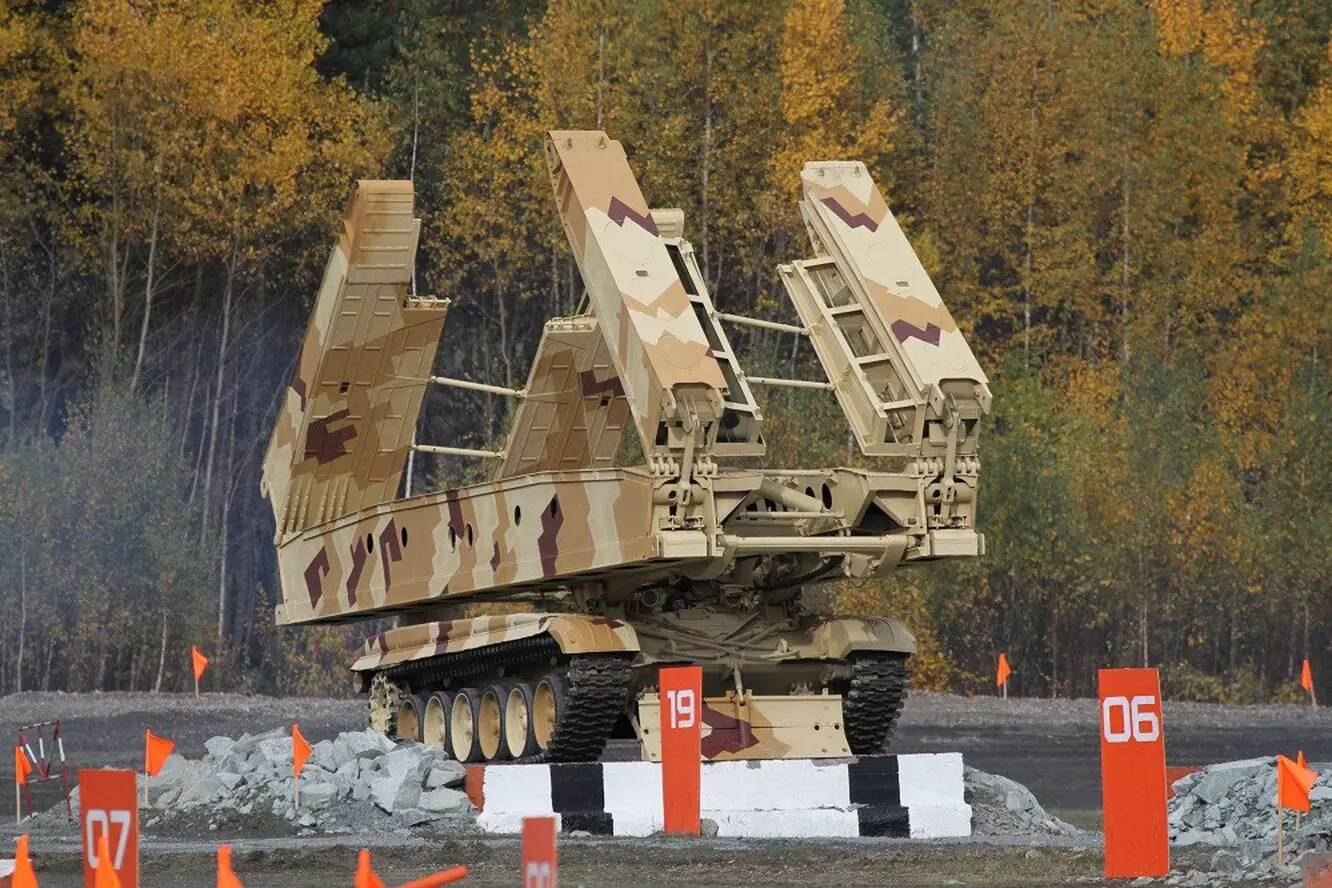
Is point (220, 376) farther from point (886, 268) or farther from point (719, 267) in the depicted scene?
point (886, 268)

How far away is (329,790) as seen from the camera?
56.1 feet

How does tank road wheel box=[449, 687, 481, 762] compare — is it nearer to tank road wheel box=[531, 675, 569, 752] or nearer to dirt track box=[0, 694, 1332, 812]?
tank road wheel box=[531, 675, 569, 752]

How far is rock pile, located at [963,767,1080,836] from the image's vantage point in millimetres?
17312

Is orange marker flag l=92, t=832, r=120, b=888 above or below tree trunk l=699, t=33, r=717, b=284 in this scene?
below

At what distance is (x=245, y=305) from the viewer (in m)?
43.3

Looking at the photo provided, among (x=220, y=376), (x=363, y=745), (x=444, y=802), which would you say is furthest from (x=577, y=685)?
(x=220, y=376)

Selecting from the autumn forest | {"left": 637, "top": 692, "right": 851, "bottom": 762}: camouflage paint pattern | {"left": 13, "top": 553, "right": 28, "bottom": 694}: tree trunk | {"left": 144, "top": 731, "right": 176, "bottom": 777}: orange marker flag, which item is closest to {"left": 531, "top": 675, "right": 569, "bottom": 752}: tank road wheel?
{"left": 637, "top": 692, "right": 851, "bottom": 762}: camouflage paint pattern

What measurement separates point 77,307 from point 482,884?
32.3m

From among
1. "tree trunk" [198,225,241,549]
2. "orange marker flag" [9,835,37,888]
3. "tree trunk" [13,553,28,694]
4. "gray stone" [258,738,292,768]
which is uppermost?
"tree trunk" [198,225,241,549]

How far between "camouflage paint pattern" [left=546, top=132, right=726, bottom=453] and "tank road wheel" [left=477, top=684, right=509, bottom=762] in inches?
114

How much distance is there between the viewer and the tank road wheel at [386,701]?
820 inches

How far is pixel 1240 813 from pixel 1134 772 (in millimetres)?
3405

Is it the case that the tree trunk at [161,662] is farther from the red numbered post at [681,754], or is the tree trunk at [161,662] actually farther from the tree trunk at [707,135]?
the red numbered post at [681,754]

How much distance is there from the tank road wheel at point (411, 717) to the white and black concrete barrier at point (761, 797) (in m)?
3.44
